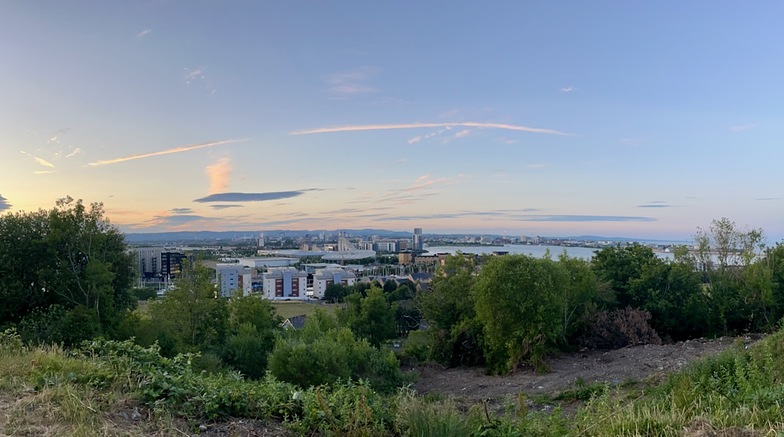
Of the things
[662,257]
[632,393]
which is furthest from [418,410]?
[662,257]

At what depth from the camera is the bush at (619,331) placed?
43.4 feet

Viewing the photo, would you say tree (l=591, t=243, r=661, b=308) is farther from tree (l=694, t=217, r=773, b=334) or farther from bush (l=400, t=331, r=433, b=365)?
bush (l=400, t=331, r=433, b=365)

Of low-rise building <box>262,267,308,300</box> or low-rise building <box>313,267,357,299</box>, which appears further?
low-rise building <box>262,267,308,300</box>

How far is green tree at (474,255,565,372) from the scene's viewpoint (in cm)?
1181

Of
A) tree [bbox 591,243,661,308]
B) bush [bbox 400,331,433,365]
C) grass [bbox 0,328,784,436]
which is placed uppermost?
grass [bbox 0,328,784,436]

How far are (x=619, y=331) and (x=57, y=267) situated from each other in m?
16.1

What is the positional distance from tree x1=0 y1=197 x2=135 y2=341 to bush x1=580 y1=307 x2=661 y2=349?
13812mm

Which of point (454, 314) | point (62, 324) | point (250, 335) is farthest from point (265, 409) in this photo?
point (454, 314)

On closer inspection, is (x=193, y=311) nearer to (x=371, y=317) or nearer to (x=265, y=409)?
(x=371, y=317)

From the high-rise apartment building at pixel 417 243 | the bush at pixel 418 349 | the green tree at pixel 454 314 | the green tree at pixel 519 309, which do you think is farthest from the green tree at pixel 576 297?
the high-rise apartment building at pixel 417 243

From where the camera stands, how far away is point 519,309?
11992mm

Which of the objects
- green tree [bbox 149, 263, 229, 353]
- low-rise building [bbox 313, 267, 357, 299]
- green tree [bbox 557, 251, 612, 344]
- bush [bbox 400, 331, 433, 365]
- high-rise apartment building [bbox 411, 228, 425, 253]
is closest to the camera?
green tree [bbox 557, 251, 612, 344]

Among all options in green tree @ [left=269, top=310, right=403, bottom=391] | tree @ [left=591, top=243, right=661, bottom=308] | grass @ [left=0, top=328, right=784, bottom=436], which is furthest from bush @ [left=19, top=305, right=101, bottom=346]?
tree @ [left=591, top=243, right=661, bottom=308]

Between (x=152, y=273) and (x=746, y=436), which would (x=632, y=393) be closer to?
(x=746, y=436)
